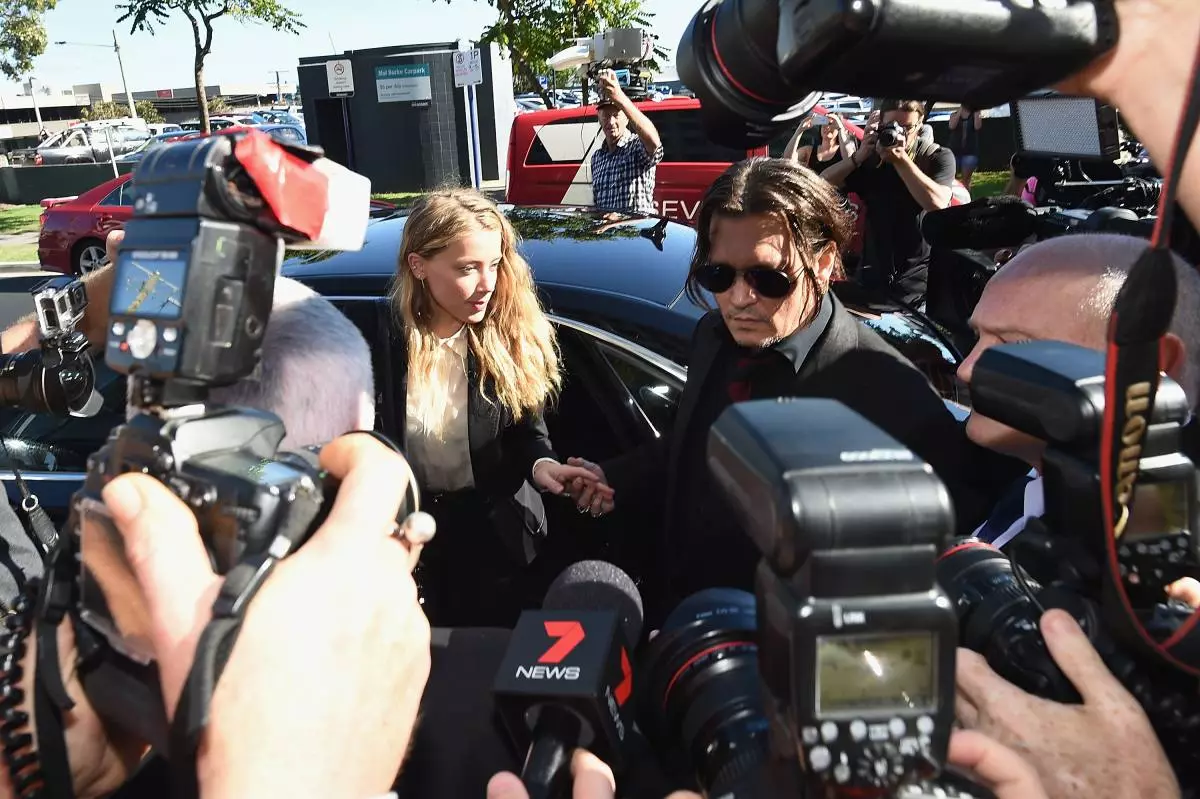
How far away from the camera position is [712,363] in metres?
2.26

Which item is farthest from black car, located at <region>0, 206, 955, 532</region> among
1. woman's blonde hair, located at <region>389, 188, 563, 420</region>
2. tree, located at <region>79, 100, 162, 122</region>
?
tree, located at <region>79, 100, 162, 122</region>

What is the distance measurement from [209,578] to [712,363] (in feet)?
5.13

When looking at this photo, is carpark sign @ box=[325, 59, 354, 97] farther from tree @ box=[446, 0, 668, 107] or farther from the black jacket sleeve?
the black jacket sleeve

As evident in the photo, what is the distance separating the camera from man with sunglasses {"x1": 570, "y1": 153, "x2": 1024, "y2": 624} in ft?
6.89

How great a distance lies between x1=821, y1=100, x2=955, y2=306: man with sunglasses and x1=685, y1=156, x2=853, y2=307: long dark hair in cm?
288

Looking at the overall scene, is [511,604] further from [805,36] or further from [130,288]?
[805,36]

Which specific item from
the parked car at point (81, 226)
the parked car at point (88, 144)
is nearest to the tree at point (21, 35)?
the parked car at point (88, 144)

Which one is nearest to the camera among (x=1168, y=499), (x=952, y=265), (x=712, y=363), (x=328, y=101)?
(x=1168, y=499)

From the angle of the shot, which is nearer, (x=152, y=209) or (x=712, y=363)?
(x=152, y=209)

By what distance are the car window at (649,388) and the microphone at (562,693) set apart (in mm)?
1447

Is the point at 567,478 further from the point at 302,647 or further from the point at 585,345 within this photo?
the point at 302,647

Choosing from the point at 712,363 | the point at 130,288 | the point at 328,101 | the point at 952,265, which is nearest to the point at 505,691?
the point at 130,288

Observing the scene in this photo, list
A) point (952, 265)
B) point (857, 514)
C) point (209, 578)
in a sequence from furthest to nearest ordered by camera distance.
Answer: point (952, 265)
point (209, 578)
point (857, 514)

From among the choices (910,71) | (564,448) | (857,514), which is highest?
(910,71)
